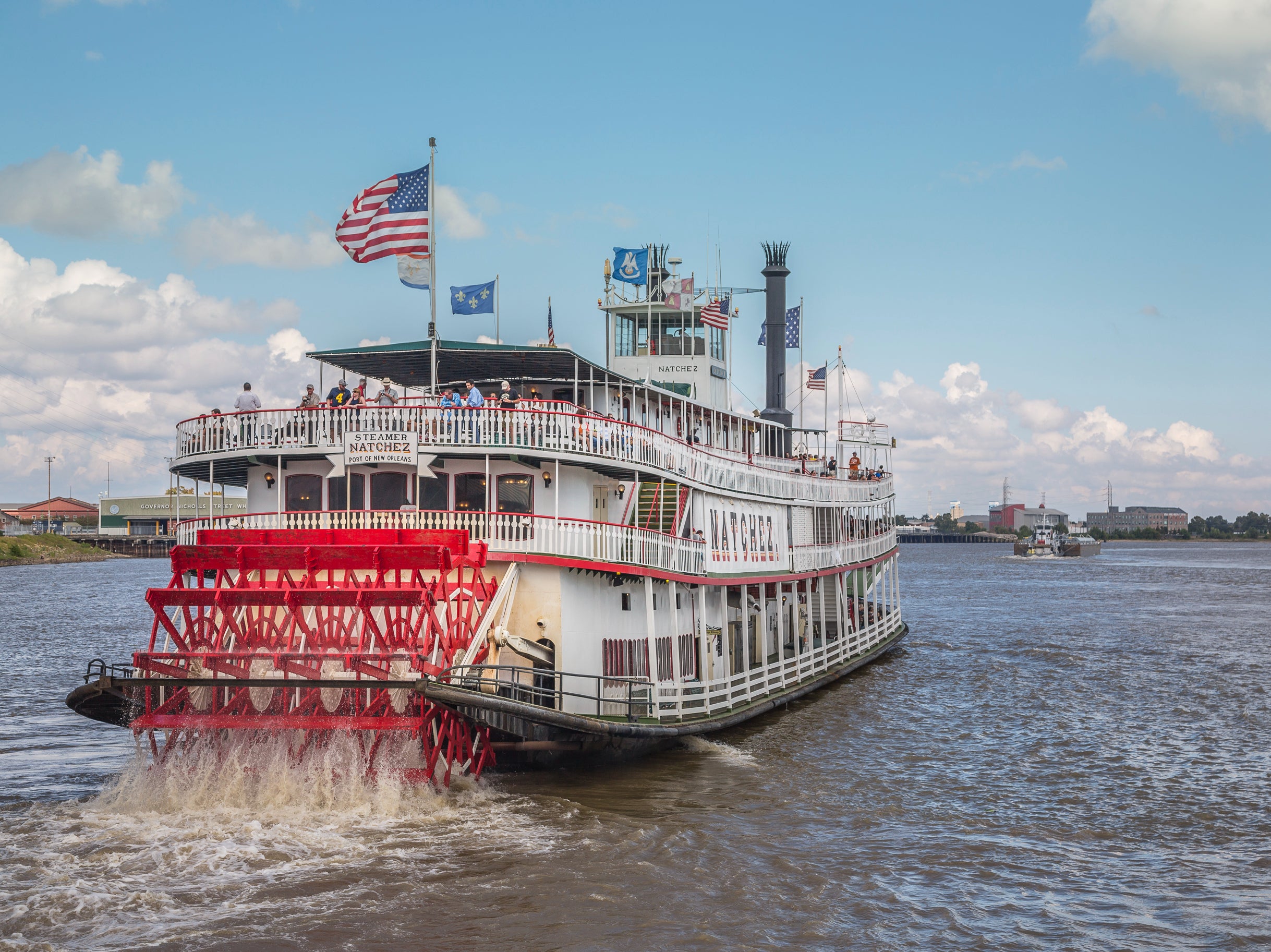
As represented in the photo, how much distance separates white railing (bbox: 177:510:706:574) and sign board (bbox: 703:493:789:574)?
3.72m

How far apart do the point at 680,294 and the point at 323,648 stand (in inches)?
676

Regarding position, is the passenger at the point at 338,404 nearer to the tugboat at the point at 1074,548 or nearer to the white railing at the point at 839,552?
the white railing at the point at 839,552

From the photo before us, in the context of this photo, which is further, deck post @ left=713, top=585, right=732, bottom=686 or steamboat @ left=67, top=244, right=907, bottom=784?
deck post @ left=713, top=585, right=732, bottom=686

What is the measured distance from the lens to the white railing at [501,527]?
16.9 metres

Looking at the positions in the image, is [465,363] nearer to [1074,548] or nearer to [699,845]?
[699,845]

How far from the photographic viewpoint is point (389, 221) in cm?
1892

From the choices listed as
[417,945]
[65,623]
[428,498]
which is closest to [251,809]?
[417,945]

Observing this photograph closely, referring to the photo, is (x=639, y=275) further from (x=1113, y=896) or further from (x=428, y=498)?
(x=1113, y=896)

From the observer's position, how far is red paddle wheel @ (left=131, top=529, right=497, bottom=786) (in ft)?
48.8

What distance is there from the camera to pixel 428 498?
18.4 metres

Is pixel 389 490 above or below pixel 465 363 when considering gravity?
below

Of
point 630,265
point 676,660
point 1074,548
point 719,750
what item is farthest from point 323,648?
point 1074,548

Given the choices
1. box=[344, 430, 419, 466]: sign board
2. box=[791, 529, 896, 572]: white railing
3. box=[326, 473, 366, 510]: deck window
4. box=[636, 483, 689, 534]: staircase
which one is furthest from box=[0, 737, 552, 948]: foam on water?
box=[791, 529, 896, 572]: white railing

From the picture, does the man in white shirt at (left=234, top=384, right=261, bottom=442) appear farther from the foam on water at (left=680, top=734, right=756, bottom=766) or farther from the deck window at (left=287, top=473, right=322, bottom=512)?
the foam on water at (left=680, top=734, right=756, bottom=766)
